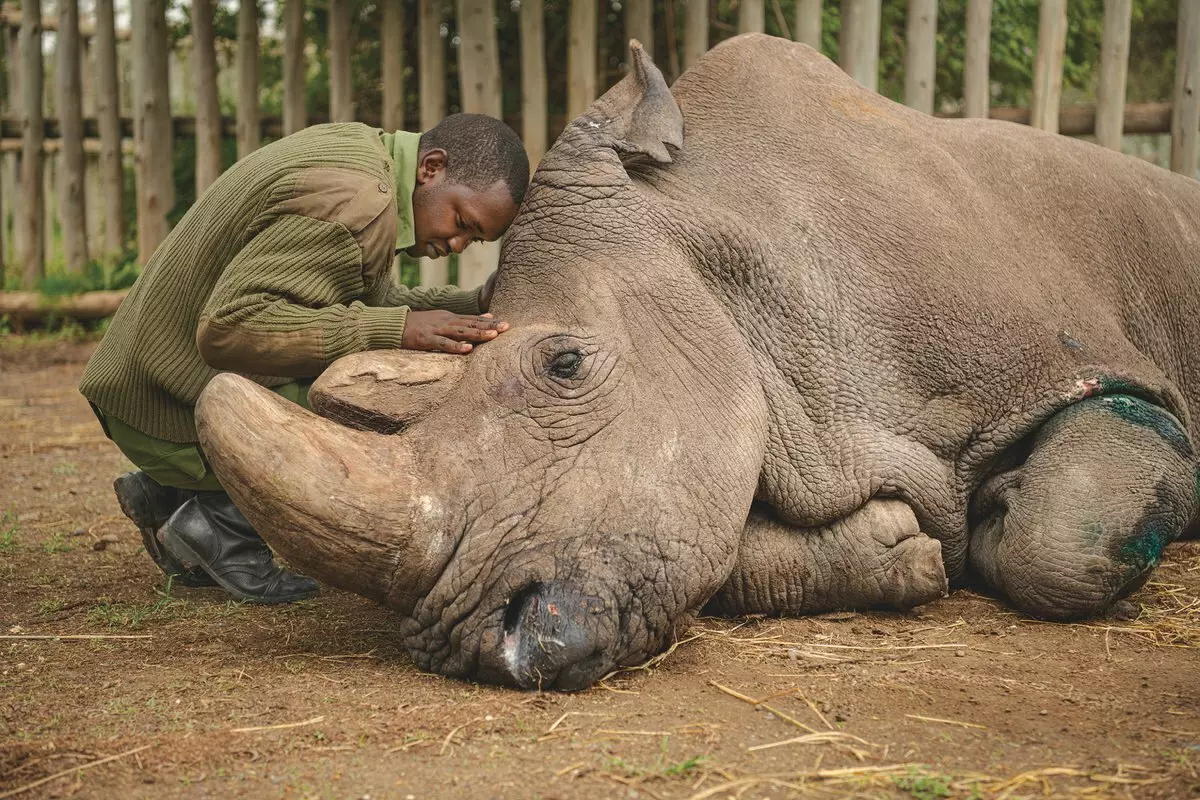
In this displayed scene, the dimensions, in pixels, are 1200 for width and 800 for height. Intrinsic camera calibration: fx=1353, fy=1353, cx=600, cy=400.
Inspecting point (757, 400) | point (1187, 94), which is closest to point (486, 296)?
point (757, 400)

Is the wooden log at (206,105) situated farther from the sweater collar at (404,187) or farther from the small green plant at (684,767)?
the small green plant at (684,767)

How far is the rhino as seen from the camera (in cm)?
291

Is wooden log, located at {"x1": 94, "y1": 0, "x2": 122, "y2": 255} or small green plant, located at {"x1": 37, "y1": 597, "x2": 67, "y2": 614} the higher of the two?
wooden log, located at {"x1": 94, "y1": 0, "x2": 122, "y2": 255}

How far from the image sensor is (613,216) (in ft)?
11.3

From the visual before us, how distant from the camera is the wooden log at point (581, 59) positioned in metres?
7.50

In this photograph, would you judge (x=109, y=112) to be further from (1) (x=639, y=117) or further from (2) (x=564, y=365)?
(2) (x=564, y=365)

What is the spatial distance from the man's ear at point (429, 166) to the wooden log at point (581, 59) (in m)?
4.03

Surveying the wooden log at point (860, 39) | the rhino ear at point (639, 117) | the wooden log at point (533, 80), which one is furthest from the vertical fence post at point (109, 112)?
the rhino ear at point (639, 117)

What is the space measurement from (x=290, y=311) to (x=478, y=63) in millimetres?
4678

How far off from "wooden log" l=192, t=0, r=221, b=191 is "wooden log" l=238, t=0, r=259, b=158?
0.85ft

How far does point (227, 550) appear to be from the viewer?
12.8 ft

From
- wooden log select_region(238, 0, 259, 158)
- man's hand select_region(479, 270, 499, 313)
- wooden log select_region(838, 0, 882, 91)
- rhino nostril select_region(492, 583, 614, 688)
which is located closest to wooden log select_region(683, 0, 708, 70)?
wooden log select_region(838, 0, 882, 91)

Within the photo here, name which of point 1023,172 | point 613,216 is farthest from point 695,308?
point 1023,172

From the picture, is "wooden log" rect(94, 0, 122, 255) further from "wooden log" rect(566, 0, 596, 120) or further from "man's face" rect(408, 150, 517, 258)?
"man's face" rect(408, 150, 517, 258)
